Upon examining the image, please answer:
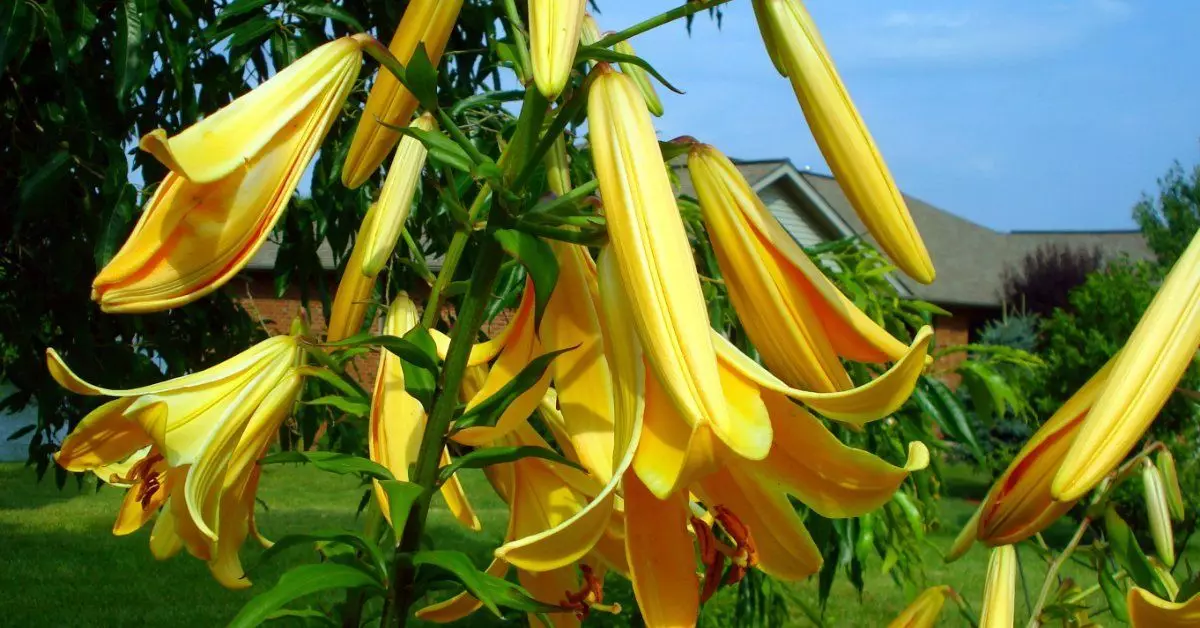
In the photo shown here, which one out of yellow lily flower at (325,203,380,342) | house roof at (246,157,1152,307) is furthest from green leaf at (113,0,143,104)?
house roof at (246,157,1152,307)

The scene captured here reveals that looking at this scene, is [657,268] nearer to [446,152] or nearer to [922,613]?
[446,152]

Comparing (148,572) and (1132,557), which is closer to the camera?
(1132,557)

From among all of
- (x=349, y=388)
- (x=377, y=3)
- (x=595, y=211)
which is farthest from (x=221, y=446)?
(x=377, y=3)

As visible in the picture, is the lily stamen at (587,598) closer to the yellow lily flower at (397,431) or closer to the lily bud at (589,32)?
the yellow lily flower at (397,431)

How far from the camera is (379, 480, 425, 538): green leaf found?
35.0 inches

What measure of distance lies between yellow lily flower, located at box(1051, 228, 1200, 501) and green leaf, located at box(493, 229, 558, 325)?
38 centimetres

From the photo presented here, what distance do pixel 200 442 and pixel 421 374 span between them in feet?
0.65

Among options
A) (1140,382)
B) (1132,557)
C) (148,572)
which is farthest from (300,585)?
(148,572)

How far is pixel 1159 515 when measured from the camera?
1.58 m

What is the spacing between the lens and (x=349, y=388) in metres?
1.06

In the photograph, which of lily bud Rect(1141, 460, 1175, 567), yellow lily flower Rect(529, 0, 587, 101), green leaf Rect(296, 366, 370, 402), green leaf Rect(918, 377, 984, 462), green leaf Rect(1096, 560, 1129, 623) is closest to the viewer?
yellow lily flower Rect(529, 0, 587, 101)

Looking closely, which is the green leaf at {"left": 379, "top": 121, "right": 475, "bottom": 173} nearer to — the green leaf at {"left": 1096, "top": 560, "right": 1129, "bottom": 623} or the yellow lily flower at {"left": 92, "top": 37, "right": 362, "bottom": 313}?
the yellow lily flower at {"left": 92, "top": 37, "right": 362, "bottom": 313}

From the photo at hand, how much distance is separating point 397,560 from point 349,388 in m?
0.16

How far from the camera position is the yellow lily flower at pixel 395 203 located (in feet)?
3.69
